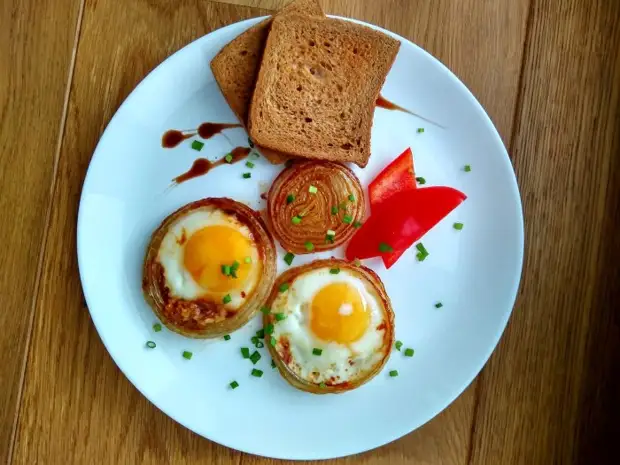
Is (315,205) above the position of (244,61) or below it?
below

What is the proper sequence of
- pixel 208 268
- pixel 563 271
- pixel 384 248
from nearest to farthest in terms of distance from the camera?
pixel 208 268 → pixel 384 248 → pixel 563 271

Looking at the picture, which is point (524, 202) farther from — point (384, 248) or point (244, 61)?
point (244, 61)

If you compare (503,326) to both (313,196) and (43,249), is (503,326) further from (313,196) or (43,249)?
(43,249)

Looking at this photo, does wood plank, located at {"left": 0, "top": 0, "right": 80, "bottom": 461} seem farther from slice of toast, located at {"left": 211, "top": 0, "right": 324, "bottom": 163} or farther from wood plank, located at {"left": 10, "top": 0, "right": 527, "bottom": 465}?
slice of toast, located at {"left": 211, "top": 0, "right": 324, "bottom": 163}

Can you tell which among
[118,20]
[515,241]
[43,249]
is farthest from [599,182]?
[43,249]

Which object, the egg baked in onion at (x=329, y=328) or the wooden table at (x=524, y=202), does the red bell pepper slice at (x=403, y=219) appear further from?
the wooden table at (x=524, y=202)

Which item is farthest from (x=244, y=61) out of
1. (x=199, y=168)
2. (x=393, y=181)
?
(x=393, y=181)
